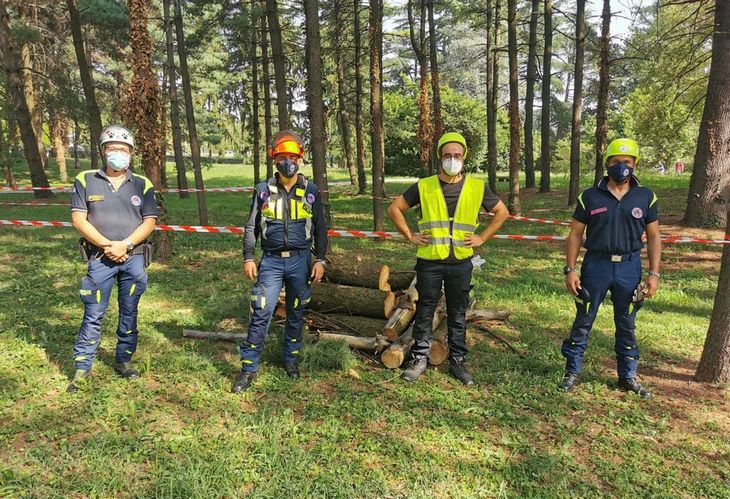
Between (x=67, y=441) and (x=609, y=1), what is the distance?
53.8 ft

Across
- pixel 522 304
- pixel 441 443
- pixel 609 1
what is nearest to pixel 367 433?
pixel 441 443

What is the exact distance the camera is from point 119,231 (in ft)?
14.0

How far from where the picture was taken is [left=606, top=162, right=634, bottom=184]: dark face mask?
4.10 metres

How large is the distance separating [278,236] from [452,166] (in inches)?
67.9

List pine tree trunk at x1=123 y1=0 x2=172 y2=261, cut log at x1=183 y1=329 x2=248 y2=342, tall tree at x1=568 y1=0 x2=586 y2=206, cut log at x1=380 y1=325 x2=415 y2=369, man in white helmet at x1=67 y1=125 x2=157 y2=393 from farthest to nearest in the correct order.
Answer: tall tree at x1=568 y1=0 x2=586 y2=206, pine tree trunk at x1=123 y1=0 x2=172 y2=261, cut log at x1=183 y1=329 x2=248 y2=342, cut log at x1=380 y1=325 x2=415 y2=369, man in white helmet at x1=67 y1=125 x2=157 y2=393

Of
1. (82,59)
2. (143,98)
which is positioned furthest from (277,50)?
(82,59)

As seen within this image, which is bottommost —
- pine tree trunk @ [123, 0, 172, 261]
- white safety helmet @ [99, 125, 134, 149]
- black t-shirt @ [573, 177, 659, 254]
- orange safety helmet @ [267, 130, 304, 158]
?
black t-shirt @ [573, 177, 659, 254]

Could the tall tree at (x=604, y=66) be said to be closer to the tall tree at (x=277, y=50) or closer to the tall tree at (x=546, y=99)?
the tall tree at (x=546, y=99)

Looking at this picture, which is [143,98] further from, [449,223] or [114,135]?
[449,223]

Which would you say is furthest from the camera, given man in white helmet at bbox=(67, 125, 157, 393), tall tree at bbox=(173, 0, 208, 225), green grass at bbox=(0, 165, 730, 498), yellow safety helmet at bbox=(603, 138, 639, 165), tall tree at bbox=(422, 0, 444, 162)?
tall tree at bbox=(422, 0, 444, 162)

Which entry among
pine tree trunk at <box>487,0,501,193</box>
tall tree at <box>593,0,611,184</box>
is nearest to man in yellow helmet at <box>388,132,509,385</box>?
tall tree at <box>593,0,611,184</box>

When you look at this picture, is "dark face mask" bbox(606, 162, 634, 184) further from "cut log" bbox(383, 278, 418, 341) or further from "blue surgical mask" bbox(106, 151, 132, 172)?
"blue surgical mask" bbox(106, 151, 132, 172)

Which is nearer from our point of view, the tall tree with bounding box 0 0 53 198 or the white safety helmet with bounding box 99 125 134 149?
the white safety helmet with bounding box 99 125 134 149

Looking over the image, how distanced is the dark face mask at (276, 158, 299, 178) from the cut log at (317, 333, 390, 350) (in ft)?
6.51
